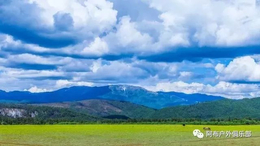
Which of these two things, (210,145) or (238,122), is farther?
(238,122)

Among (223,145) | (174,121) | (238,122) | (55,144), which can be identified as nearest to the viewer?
(223,145)

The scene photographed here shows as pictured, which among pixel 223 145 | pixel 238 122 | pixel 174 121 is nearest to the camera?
pixel 223 145

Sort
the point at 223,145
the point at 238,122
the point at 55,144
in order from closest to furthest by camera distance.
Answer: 1. the point at 223,145
2. the point at 55,144
3. the point at 238,122

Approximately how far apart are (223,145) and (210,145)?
1.82 metres

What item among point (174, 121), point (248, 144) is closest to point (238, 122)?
point (174, 121)

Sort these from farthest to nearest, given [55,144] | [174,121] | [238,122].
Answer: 1. [174,121]
2. [238,122]
3. [55,144]

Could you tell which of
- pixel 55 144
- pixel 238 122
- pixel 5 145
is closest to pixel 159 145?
pixel 55 144

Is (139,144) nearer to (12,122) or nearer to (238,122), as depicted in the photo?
(238,122)

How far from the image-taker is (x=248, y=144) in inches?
2309

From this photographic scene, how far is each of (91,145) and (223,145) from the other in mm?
18844

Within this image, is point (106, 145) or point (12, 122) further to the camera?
point (12, 122)

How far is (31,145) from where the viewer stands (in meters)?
59.4

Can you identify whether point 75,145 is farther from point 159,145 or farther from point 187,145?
point 187,145

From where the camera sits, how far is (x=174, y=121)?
180 meters
